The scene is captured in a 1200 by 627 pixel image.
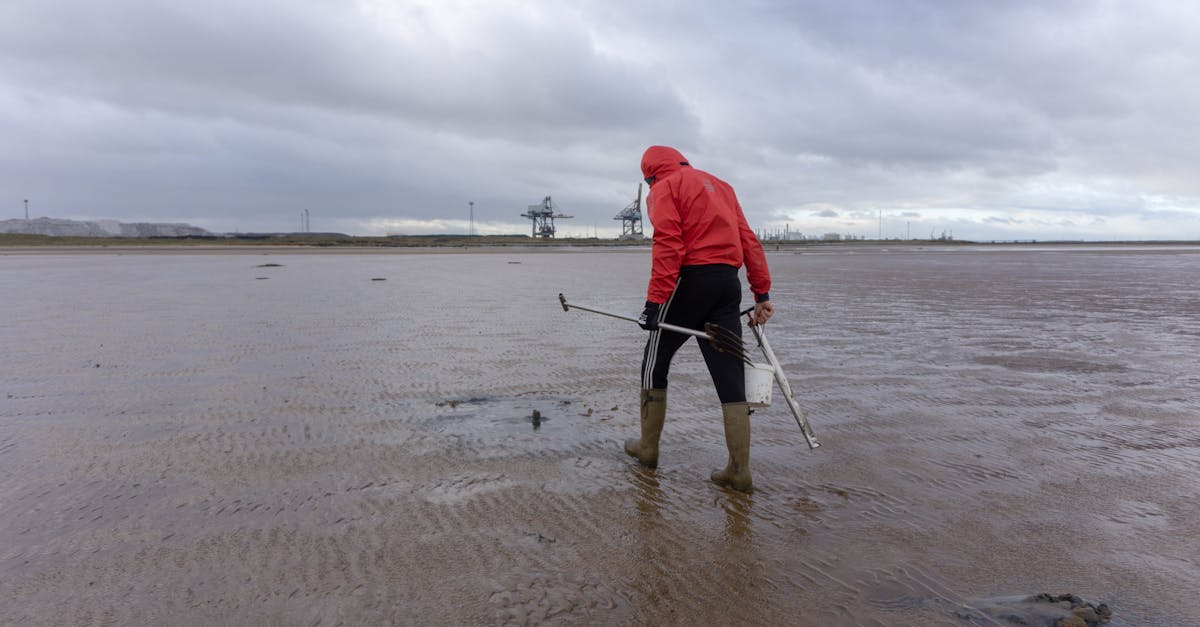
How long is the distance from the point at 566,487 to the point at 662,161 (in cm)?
222

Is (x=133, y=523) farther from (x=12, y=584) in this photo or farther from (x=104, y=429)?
(x=104, y=429)

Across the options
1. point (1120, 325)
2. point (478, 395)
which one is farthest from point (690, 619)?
point (1120, 325)

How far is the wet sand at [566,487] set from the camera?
9.43ft

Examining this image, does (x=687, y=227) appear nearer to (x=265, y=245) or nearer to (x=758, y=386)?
(x=758, y=386)

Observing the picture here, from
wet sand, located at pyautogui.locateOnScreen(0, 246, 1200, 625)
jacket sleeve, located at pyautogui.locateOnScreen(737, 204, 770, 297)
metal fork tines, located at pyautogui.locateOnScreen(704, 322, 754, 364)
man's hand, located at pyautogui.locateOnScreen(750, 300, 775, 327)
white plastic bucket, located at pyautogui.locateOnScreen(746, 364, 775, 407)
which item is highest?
jacket sleeve, located at pyautogui.locateOnScreen(737, 204, 770, 297)

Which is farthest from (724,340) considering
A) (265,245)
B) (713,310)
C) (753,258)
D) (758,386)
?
(265,245)

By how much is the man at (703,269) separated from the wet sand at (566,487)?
511mm

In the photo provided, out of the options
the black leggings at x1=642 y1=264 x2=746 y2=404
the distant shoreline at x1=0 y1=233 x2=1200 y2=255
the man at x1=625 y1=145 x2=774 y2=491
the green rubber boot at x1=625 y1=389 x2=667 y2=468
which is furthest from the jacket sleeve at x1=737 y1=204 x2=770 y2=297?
the distant shoreline at x1=0 y1=233 x2=1200 y2=255

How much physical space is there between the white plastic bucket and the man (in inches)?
2.6

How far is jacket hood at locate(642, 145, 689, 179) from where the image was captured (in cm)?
433

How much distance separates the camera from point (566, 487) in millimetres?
4098

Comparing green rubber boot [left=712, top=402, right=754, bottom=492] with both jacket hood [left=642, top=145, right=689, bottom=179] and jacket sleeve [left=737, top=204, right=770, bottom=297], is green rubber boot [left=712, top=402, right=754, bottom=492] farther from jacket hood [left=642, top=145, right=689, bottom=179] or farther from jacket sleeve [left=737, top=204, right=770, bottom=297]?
jacket hood [left=642, top=145, right=689, bottom=179]

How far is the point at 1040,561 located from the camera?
10.4 feet

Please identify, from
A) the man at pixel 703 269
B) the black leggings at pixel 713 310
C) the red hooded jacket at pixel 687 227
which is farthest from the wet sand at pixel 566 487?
the red hooded jacket at pixel 687 227
